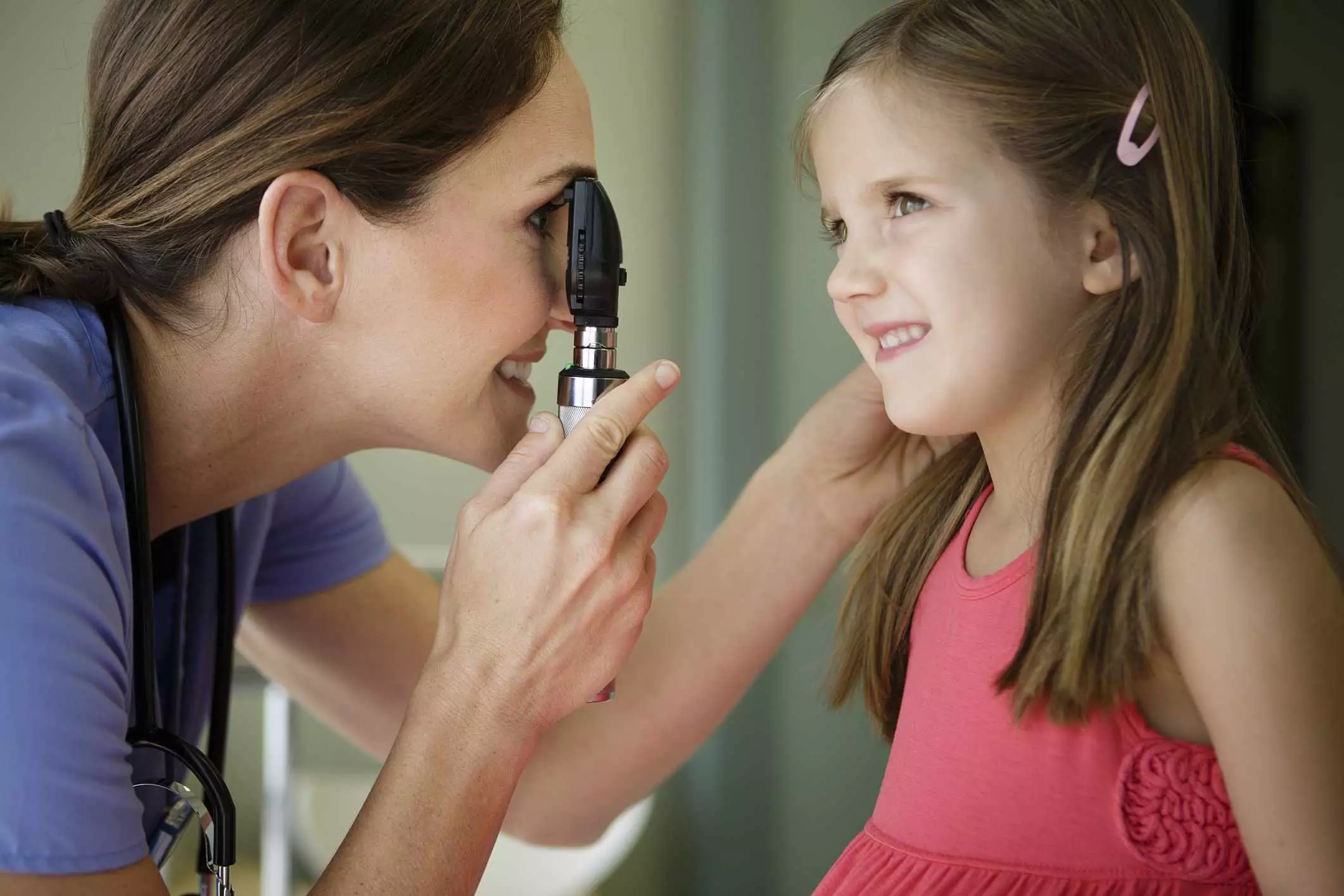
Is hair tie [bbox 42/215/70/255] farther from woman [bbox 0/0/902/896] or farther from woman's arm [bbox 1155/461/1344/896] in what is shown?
woman's arm [bbox 1155/461/1344/896]

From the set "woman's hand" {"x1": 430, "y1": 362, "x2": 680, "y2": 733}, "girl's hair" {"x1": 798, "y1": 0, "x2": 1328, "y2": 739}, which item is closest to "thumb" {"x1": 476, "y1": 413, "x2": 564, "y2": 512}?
"woman's hand" {"x1": 430, "y1": 362, "x2": 680, "y2": 733}

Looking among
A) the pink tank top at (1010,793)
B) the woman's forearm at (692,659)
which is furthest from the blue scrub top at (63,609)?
the pink tank top at (1010,793)

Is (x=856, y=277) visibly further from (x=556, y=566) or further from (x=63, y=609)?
(x=63, y=609)

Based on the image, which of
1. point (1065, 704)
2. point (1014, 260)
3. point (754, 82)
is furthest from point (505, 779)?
point (754, 82)

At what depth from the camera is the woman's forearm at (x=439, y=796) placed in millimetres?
786

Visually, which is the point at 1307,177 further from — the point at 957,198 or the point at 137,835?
the point at 137,835

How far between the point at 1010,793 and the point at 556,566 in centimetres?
33

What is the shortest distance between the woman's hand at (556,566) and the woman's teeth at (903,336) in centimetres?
15

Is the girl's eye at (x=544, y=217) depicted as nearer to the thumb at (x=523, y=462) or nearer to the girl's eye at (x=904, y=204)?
the thumb at (x=523, y=462)

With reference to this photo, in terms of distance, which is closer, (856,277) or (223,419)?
(856,277)

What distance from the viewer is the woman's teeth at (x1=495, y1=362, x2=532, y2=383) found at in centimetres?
102

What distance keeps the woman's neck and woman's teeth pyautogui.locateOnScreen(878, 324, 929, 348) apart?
1.42ft

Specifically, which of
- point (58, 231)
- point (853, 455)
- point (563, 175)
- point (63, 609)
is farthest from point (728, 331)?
point (63, 609)

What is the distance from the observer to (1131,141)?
0.79 meters
